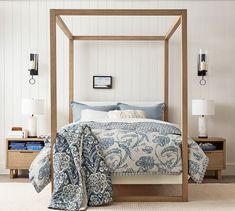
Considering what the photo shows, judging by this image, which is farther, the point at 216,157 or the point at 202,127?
the point at 202,127

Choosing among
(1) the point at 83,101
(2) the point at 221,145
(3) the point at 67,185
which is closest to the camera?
Result: (3) the point at 67,185

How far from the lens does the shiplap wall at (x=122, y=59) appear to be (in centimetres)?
644

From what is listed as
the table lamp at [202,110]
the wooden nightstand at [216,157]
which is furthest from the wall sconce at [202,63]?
the wooden nightstand at [216,157]

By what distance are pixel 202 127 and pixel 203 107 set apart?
0.92 ft

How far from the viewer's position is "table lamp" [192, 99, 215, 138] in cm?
600

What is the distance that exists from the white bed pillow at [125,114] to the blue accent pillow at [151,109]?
24cm

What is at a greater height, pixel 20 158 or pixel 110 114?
pixel 110 114

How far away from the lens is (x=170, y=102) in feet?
21.2

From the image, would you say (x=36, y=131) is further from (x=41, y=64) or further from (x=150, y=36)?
(x=150, y=36)

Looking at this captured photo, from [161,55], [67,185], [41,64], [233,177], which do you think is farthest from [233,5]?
[67,185]

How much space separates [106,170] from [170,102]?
2.63 meters

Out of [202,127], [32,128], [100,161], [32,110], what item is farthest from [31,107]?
[202,127]

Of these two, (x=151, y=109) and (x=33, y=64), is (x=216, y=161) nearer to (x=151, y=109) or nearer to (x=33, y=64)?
(x=151, y=109)

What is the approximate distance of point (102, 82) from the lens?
643cm
